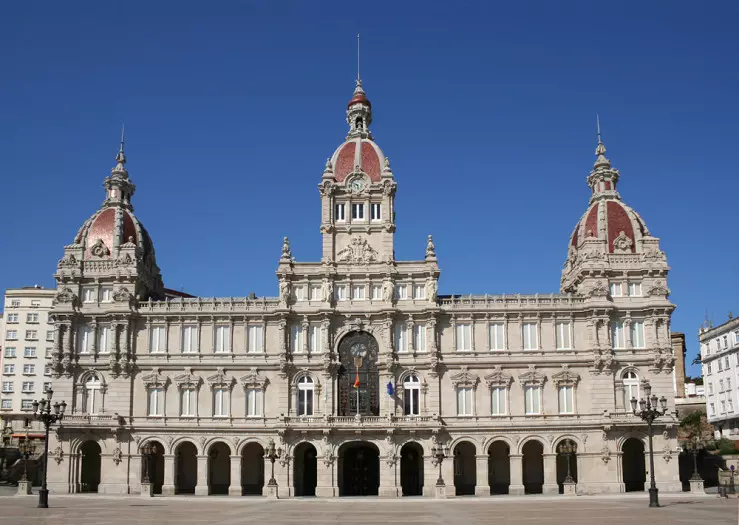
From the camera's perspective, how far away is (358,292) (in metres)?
86.2

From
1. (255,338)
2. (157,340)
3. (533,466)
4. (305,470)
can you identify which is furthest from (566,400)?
(157,340)

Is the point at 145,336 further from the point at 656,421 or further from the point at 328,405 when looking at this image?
the point at 656,421

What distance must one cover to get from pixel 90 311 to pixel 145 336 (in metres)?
6.17

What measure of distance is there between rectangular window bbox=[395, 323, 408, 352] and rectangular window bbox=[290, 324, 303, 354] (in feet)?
31.4

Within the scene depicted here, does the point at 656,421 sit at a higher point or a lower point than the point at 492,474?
higher

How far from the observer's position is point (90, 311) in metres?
86.3

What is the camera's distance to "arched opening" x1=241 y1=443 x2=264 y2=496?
85.3 metres

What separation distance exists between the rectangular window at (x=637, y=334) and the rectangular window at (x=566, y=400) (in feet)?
25.4

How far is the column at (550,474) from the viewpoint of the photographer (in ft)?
263

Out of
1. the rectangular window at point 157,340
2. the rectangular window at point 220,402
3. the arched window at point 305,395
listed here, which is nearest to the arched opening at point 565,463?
the arched window at point 305,395

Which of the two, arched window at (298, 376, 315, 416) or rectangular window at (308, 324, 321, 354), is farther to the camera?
rectangular window at (308, 324, 321, 354)

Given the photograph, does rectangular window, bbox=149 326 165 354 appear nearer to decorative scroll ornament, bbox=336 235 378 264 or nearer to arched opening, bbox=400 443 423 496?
decorative scroll ornament, bbox=336 235 378 264

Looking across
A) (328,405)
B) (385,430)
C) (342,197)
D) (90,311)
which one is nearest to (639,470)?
(385,430)

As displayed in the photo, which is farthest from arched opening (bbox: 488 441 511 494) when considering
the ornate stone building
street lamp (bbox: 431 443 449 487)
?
street lamp (bbox: 431 443 449 487)
